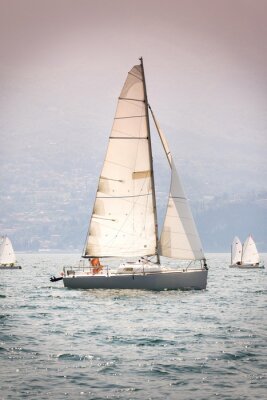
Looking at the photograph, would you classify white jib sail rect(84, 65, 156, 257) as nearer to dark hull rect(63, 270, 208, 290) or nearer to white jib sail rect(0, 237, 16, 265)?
dark hull rect(63, 270, 208, 290)

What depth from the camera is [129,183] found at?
192ft

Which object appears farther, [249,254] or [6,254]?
[6,254]

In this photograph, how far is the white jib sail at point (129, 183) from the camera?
58.3 meters

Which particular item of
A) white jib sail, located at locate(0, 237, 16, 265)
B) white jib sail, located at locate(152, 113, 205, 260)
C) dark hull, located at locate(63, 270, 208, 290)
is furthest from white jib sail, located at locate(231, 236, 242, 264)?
dark hull, located at locate(63, 270, 208, 290)

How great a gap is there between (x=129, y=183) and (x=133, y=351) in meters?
31.5

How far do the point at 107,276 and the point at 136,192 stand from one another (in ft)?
25.7

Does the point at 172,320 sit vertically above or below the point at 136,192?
below

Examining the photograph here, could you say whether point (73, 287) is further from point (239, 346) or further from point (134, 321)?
point (239, 346)

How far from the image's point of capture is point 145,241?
58469mm

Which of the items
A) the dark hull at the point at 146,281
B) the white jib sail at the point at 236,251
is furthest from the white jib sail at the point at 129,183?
the white jib sail at the point at 236,251

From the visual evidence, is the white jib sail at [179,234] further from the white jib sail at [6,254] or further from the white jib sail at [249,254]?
the white jib sail at [6,254]

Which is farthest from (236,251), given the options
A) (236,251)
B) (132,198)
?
(132,198)

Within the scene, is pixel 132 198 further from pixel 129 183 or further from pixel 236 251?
pixel 236 251

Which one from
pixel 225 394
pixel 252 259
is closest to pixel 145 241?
pixel 225 394
